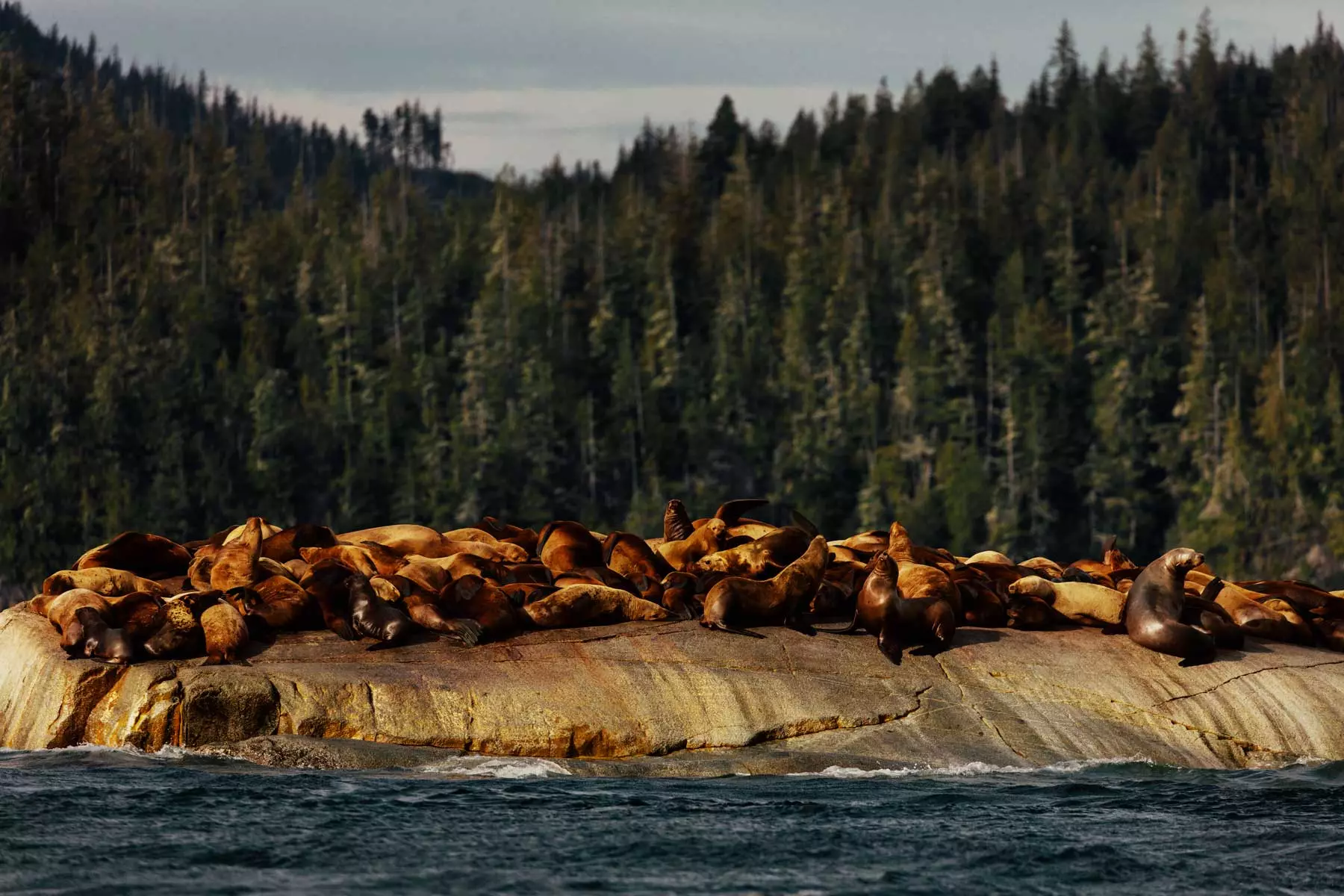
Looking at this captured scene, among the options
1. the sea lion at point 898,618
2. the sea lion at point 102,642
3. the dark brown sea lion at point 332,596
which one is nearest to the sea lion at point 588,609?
the dark brown sea lion at point 332,596

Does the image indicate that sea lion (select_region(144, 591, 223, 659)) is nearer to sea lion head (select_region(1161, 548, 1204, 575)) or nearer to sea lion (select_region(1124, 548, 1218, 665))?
sea lion (select_region(1124, 548, 1218, 665))

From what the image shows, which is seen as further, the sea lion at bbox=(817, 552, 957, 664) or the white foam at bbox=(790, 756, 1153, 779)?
the sea lion at bbox=(817, 552, 957, 664)

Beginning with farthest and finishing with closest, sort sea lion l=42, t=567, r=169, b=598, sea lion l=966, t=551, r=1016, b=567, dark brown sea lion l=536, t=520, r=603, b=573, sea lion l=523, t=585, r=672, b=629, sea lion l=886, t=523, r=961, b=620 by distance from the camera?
sea lion l=966, t=551, r=1016, b=567 → dark brown sea lion l=536, t=520, r=603, b=573 → sea lion l=886, t=523, r=961, b=620 → sea lion l=42, t=567, r=169, b=598 → sea lion l=523, t=585, r=672, b=629

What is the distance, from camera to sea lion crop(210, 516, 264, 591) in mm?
19359

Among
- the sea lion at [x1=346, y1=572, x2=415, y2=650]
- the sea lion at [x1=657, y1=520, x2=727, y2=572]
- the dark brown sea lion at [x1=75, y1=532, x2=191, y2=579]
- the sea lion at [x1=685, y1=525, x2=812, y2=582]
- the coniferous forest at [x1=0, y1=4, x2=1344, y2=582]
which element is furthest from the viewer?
the coniferous forest at [x1=0, y1=4, x2=1344, y2=582]

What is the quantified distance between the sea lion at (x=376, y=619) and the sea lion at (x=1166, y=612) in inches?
308

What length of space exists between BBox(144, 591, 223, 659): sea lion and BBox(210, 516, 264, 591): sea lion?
29.3 inches

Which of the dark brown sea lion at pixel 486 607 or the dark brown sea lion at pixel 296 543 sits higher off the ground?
the dark brown sea lion at pixel 296 543

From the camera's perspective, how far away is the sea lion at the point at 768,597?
751 inches

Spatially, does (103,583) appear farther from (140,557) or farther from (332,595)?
(332,595)

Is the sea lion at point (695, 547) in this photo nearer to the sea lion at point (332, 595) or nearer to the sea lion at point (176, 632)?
the sea lion at point (332, 595)

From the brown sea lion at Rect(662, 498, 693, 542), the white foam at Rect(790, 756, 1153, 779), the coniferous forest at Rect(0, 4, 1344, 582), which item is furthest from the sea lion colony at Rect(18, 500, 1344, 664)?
the coniferous forest at Rect(0, 4, 1344, 582)

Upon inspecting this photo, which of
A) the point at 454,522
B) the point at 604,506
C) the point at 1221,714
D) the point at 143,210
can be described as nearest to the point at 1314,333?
the point at 604,506

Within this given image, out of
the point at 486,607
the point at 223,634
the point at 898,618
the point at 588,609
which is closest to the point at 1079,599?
the point at 898,618
